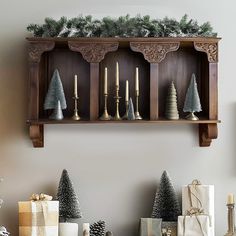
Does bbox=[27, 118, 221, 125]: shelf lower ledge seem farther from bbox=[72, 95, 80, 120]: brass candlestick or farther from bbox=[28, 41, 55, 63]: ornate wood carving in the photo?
bbox=[28, 41, 55, 63]: ornate wood carving

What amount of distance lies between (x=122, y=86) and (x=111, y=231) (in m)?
0.63

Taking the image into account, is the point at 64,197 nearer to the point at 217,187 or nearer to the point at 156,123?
the point at 156,123

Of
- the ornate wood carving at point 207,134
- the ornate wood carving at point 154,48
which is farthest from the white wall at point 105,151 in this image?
the ornate wood carving at point 154,48

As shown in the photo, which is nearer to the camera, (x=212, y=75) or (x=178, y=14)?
(x=212, y=75)

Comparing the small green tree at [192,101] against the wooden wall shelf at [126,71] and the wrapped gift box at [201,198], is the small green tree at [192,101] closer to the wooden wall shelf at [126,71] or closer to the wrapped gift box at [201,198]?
the wooden wall shelf at [126,71]

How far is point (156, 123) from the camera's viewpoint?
8.23 feet

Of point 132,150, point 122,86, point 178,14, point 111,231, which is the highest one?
point 178,14

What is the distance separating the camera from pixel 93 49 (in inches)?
95.2

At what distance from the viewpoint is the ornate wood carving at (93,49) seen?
2412 millimetres

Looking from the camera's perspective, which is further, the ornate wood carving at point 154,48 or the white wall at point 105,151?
the white wall at point 105,151

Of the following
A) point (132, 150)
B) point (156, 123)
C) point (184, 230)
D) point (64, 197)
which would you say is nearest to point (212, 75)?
point (156, 123)

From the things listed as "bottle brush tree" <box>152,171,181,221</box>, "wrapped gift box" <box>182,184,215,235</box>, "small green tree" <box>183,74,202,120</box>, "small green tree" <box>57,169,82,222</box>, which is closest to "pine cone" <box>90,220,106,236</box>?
"small green tree" <box>57,169,82,222</box>

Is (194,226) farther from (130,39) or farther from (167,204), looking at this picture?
(130,39)

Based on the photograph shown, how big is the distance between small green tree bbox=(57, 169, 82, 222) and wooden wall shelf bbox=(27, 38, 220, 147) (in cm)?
22
